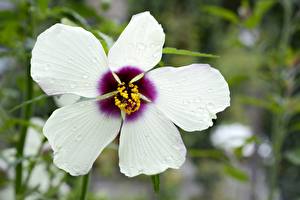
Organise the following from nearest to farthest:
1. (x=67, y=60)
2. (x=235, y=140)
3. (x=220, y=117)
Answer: (x=67, y=60) → (x=235, y=140) → (x=220, y=117)

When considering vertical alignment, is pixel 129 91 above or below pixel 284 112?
above

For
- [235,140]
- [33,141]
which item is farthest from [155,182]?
[235,140]

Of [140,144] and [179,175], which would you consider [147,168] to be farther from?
[179,175]

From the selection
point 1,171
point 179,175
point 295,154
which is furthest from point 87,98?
point 179,175

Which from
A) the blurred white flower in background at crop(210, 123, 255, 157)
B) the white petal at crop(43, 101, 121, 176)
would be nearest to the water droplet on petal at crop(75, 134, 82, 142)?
the white petal at crop(43, 101, 121, 176)

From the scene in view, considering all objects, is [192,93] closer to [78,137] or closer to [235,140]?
[78,137]

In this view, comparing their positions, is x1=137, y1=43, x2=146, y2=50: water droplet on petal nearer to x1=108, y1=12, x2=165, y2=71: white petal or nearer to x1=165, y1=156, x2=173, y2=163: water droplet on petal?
x1=108, y1=12, x2=165, y2=71: white petal
